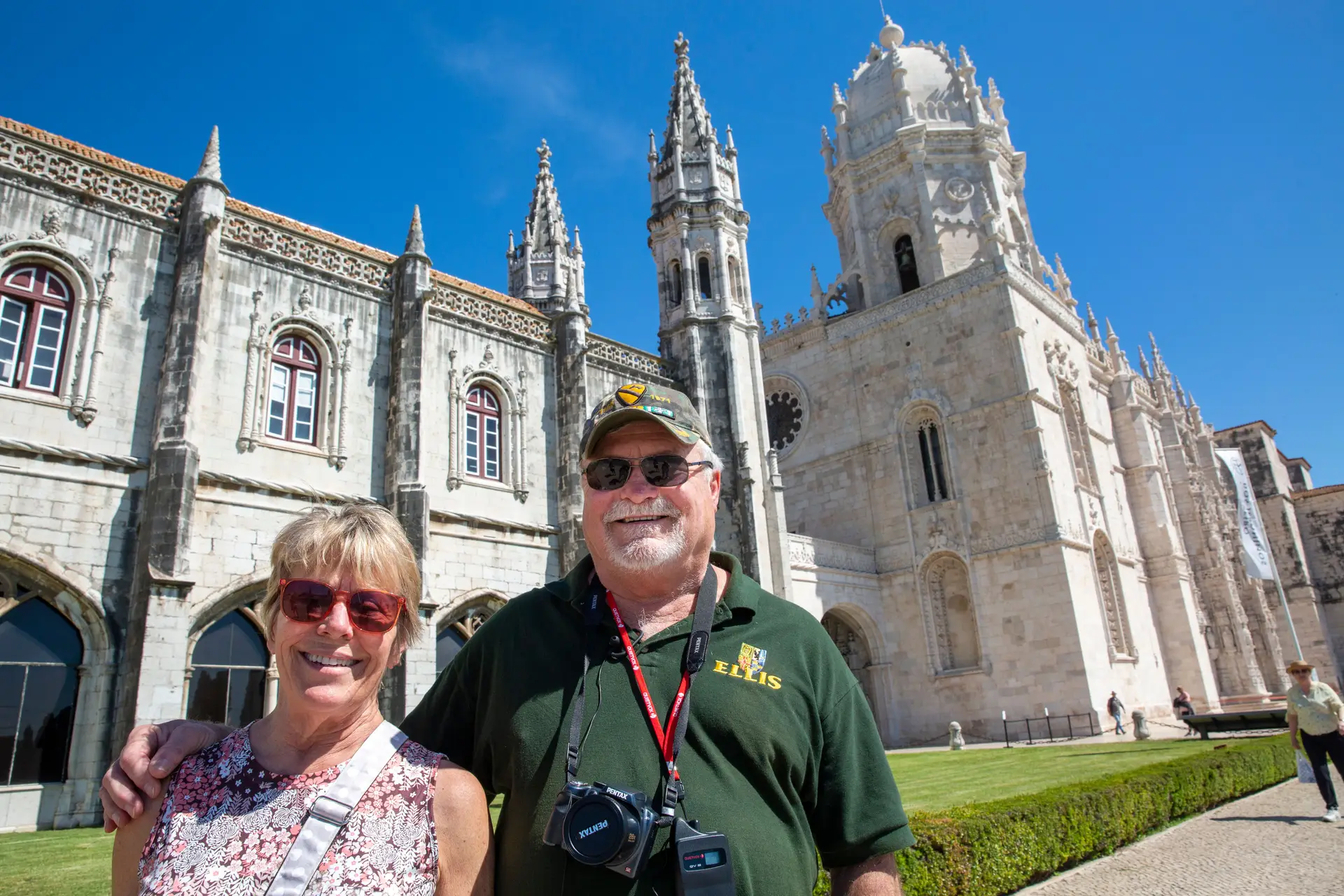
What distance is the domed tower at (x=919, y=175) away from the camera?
30203mm

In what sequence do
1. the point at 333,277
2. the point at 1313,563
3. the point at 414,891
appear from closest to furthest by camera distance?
the point at 414,891, the point at 333,277, the point at 1313,563

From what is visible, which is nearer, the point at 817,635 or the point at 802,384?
the point at 817,635

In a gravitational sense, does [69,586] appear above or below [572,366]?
below

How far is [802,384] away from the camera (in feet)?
103

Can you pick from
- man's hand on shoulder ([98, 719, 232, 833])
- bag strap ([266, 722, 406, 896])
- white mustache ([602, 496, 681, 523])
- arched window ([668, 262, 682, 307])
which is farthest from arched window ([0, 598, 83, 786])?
arched window ([668, 262, 682, 307])

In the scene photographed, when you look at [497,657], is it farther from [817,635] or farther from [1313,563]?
[1313,563]

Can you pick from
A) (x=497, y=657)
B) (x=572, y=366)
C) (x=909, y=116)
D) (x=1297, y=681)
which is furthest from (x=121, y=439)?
(x=909, y=116)

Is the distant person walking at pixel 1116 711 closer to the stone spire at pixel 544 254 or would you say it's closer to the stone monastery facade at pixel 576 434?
the stone monastery facade at pixel 576 434

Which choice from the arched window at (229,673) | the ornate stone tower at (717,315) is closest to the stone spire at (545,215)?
the ornate stone tower at (717,315)

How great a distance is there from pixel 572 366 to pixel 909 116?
793 inches

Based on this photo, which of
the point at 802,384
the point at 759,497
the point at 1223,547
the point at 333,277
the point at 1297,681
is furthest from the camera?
the point at 1223,547

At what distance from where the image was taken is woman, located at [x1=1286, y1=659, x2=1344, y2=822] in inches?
354

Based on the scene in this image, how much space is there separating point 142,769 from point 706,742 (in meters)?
1.43

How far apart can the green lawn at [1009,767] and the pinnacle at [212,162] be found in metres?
14.2
